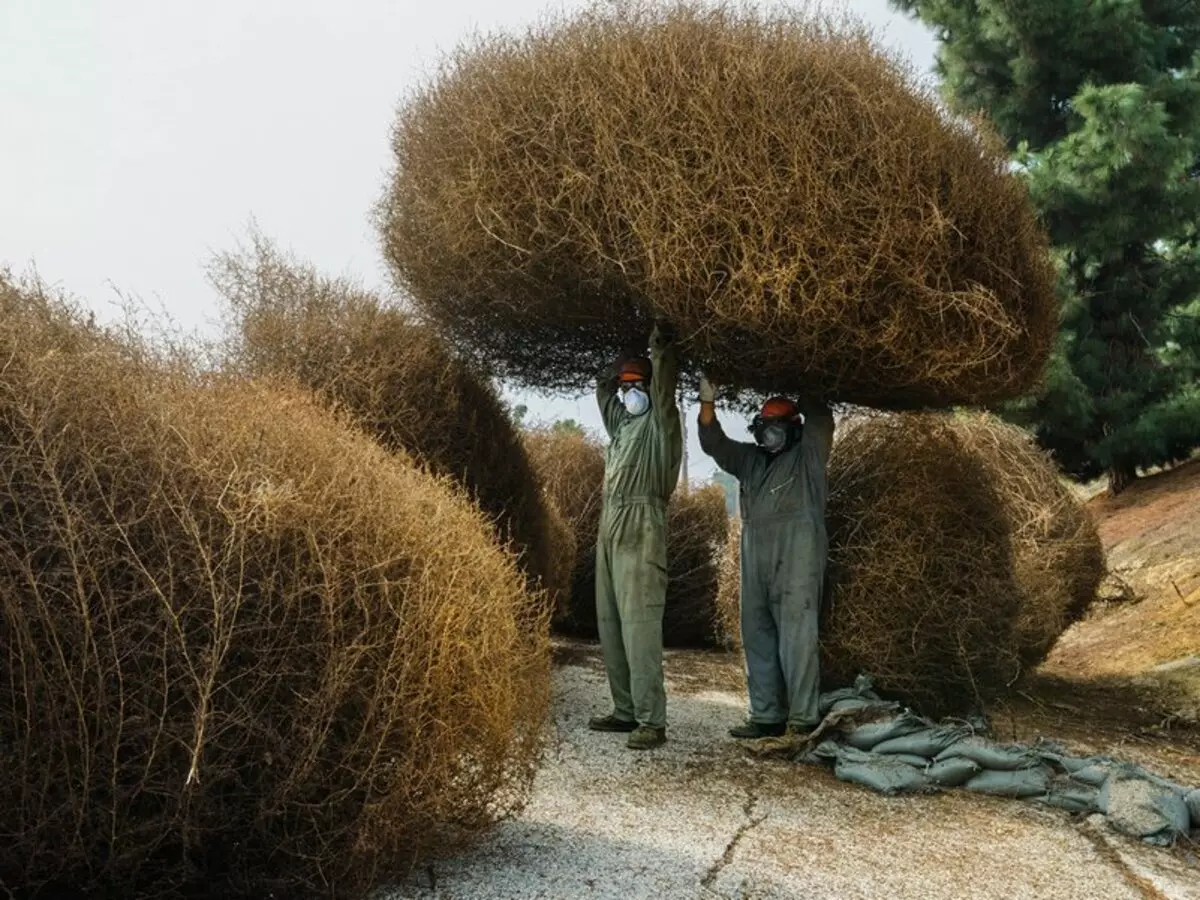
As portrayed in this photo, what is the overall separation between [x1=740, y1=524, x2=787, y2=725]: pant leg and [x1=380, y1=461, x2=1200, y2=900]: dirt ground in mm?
332

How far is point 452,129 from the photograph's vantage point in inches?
260

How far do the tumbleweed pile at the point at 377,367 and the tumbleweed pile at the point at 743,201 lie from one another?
37.2 inches

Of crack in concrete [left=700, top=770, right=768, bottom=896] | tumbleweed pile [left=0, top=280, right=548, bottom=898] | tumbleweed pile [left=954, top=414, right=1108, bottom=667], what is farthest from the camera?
tumbleweed pile [left=954, top=414, right=1108, bottom=667]

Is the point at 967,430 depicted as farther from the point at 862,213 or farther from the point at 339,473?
the point at 339,473

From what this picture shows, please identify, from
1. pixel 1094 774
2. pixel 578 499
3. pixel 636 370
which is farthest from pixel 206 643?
pixel 578 499

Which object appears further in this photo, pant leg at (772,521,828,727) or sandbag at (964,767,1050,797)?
pant leg at (772,521,828,727)

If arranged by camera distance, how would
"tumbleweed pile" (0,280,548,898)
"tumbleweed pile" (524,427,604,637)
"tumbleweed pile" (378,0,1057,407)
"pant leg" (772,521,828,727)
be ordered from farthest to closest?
"tumbleweed pile" (524,427,604,637) < "pant leg" (772,521,828,727) < "tumbleweed pile" (378,0,1057,407) < "tumbleweed pile" (0,280,548,898)

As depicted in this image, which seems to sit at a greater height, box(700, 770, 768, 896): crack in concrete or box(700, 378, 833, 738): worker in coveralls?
box(700, 378, 833, 738): worker in coveralls

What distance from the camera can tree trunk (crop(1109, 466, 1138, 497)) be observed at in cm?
1942

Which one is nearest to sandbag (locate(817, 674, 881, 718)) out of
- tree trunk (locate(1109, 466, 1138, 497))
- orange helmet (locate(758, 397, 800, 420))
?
orange helmet (locate(758, 397, 800, 420))

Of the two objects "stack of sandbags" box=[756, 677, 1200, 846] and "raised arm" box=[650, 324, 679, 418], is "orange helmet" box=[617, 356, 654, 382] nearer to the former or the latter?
"raised arm" box=[650, 324, 679, 418]

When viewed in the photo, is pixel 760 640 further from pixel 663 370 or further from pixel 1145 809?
pixel 1145 809

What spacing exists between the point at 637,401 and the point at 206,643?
4025mm

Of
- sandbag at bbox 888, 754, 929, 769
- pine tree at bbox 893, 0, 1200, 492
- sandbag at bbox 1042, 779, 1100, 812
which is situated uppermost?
pine tree at bbox 893, 0, 1200, 492
